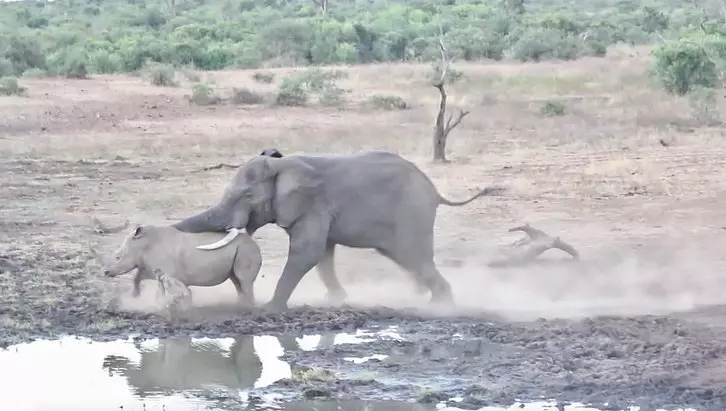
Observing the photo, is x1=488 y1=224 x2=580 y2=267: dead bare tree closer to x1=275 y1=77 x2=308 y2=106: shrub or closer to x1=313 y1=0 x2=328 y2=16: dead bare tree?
x1=275 y1=77 x2=308 y2=106: shrub

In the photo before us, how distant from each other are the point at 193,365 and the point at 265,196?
5.43 ft

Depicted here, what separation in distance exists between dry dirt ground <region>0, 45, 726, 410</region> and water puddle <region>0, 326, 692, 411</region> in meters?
0.23

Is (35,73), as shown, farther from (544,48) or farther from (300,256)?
(300,256)

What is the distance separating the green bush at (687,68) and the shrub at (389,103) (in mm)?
5793

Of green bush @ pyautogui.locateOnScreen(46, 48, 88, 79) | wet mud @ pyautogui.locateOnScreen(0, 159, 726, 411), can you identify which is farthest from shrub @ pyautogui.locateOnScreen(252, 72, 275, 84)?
wet mud @ pyautogui.locateOnScreen(0, 159, 726, 411)

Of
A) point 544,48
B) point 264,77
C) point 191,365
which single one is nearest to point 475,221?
point 191,365

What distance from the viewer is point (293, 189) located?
9.47 meters

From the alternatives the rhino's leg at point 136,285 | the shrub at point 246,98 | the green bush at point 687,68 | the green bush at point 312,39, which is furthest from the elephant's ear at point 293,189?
the green bush at point 312,39

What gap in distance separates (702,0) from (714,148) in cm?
4538

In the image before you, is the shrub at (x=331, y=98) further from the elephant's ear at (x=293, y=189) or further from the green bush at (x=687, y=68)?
the elephant's ear at (x=293, y=189)

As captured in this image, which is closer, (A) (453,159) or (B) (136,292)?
(B) (136,292)

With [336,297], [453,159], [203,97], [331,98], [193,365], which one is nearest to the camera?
[193,365]

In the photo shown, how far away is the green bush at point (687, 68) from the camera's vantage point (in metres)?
26.5

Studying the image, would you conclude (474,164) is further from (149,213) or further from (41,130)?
(41,130)
